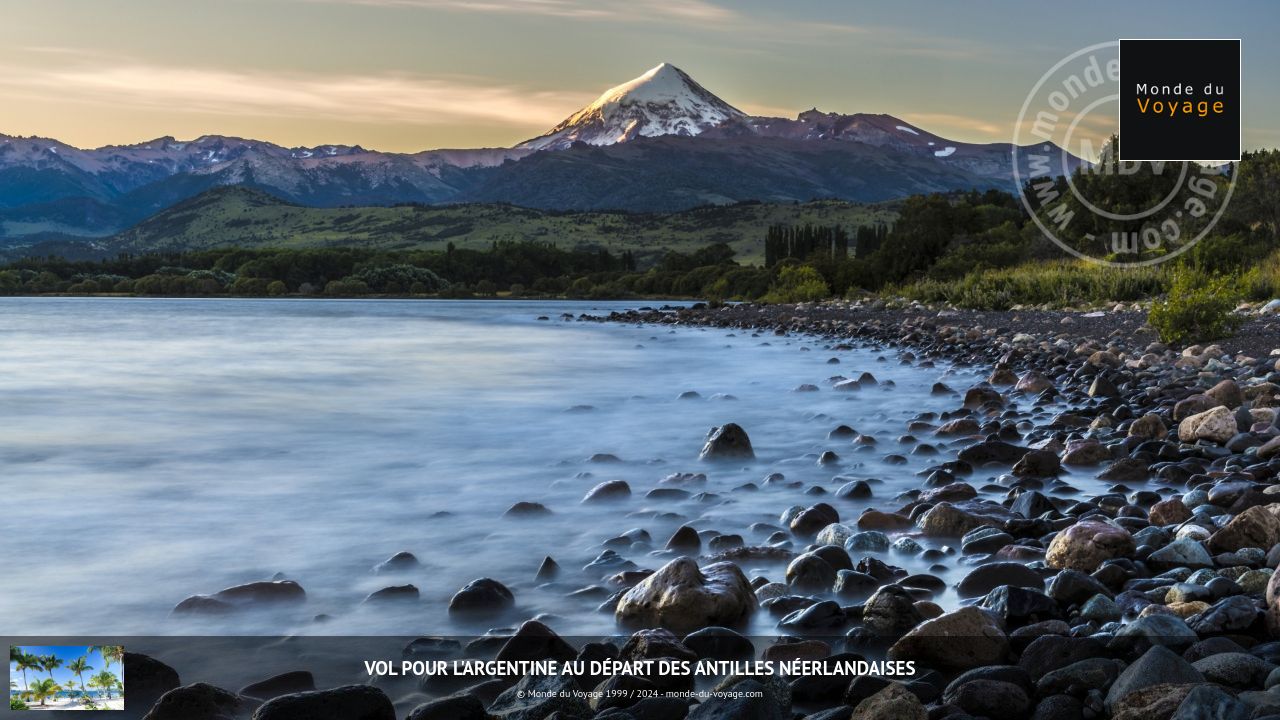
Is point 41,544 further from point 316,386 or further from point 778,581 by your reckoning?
point 316,386

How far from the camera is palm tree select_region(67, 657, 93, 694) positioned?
384 centimetres

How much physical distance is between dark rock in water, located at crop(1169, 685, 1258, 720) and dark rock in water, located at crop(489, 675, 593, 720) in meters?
1.86

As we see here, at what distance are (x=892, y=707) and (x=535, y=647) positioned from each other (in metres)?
1.53

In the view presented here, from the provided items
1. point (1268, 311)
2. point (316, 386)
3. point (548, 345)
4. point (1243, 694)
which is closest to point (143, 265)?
point (548, 345)

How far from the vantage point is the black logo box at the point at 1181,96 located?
20.5 meters

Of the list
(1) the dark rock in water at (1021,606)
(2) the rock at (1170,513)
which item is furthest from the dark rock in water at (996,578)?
(2) the rock at (1170,513)

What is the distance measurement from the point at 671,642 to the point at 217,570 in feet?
11.1

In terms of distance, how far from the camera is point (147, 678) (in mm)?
3846

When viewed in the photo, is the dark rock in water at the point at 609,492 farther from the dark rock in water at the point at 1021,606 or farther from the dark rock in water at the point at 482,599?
the dark rock in water at the point at 1021,606

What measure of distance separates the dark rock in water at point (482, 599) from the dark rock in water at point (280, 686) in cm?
102

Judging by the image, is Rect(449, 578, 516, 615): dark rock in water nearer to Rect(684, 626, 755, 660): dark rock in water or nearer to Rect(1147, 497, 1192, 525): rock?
Rect(684, 626, 755, 660): dark rock in water

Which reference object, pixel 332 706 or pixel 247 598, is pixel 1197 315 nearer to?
pixel 247 598

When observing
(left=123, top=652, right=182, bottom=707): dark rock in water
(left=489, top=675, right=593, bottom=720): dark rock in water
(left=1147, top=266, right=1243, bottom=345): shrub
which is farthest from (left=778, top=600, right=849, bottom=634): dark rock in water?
(left=1147, top=266, right=1243, bottom=345): shrub

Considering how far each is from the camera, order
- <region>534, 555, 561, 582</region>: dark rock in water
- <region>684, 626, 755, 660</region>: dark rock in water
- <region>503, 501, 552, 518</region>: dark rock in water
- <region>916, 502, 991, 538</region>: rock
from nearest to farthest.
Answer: <region>684, 626, 755, 660</region>: dark rock in water, <region>534, 555, 561, 582</region>: dark rock in water, <region>916, 502, 991, 538</region>: rock, <region>503, 501, 552, 518</region>: dark rock in water
